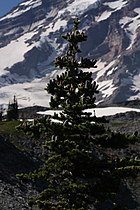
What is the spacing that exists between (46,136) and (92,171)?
2302mm

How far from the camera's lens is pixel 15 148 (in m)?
69.6

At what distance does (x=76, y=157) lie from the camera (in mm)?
20672

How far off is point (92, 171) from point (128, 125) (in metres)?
105

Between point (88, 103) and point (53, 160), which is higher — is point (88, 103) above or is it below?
above

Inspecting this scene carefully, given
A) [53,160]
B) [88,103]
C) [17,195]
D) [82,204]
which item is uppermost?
[88,103]

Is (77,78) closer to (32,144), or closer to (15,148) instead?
(15,148)

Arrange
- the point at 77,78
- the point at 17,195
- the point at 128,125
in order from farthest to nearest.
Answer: the point at 128,125 < the point at 17,195 < the point at 77,78

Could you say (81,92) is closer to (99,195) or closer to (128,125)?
(99,195)

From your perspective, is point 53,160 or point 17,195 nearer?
point 53,160

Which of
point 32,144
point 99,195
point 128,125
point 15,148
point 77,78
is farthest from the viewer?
point 128,125

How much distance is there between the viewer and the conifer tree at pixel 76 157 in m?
20.9

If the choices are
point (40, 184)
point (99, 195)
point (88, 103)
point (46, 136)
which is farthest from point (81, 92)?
point (40, 184)

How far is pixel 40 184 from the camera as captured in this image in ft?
188

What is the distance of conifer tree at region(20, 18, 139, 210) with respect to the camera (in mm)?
20875
